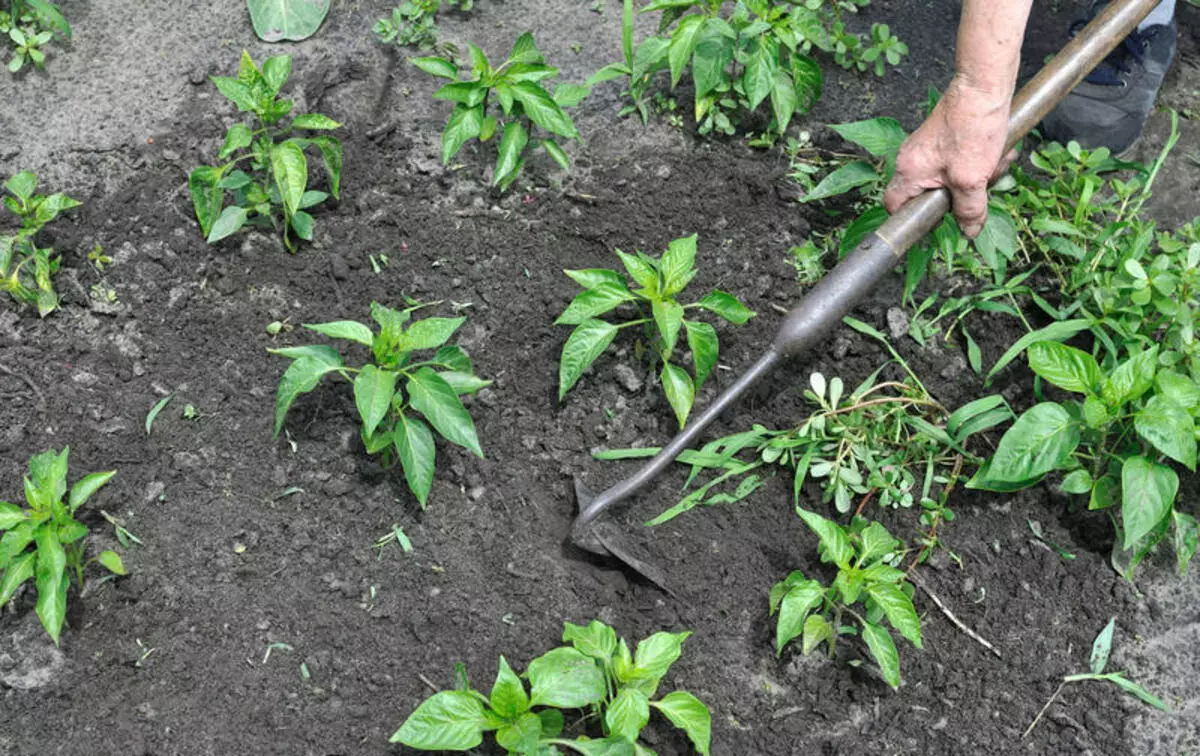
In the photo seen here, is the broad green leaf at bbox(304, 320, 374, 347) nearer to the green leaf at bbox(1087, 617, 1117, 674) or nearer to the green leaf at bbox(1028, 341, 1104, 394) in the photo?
the green leaf at bbox(1028, 341, 1104, 394)

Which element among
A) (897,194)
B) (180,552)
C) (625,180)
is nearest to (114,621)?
(180,552)

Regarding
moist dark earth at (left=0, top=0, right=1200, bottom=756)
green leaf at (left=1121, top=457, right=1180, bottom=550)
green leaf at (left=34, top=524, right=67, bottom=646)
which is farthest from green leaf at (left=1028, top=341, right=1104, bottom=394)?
green leaf at (left=34, top=524, right=67, bottom=646)

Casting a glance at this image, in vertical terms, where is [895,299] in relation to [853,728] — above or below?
above

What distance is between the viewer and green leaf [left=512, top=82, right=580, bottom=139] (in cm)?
279

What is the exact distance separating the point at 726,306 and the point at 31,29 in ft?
7.09

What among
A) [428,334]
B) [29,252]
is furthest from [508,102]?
[29,252]

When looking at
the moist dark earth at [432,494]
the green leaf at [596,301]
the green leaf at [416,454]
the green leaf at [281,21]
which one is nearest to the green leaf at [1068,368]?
the moist dark earth at [432,494]

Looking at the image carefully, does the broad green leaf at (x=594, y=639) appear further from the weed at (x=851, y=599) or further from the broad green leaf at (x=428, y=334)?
the broad green leaf at (x=428, y=334)

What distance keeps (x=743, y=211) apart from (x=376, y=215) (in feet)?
3.10

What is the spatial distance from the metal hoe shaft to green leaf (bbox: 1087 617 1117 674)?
2.86 feet

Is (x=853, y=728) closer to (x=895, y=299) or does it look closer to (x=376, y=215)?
(x=895, y=299)

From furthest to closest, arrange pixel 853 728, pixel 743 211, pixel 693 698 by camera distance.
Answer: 1. pixel 743 211
2. pixel 853 728
3. pixel 693 698

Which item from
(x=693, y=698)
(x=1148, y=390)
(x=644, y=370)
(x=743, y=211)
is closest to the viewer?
(x=693, y=698)

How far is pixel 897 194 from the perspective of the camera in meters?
2.54
